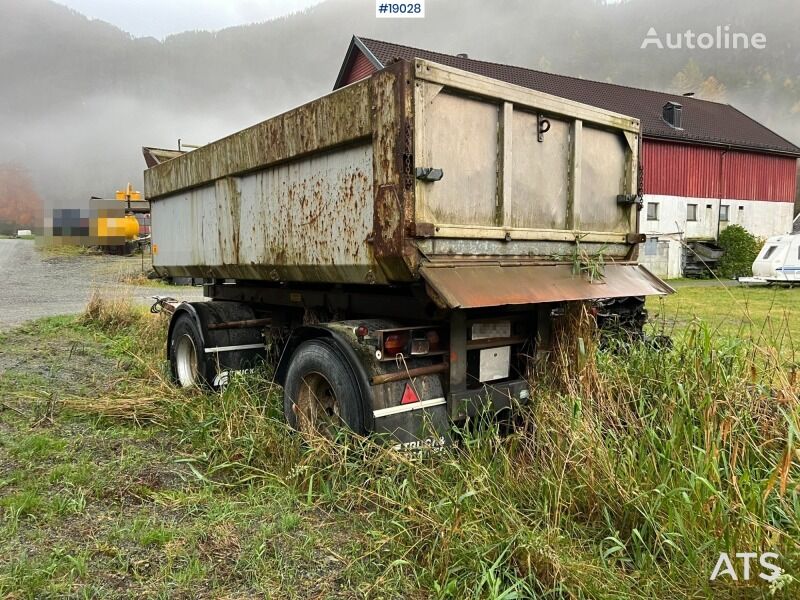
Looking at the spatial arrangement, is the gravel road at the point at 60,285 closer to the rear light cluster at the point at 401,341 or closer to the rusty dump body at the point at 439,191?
the rusty dump body at the point at 439,191

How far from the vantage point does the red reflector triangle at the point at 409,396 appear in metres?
3.34

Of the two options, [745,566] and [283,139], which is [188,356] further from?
[745,566]

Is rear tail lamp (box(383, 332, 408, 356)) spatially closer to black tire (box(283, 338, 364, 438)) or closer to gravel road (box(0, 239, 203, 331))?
black tire (box(283, 338, 364, 438))

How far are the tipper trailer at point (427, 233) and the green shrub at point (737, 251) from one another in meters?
28.1

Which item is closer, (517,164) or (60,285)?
(517,164)

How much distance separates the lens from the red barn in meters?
26.8

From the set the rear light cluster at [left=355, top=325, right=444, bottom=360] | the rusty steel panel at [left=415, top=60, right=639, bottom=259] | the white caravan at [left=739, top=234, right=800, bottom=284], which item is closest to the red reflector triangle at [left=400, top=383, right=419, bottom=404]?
the rear light cluster at [left=355, top=325, right=444, bottom=360]

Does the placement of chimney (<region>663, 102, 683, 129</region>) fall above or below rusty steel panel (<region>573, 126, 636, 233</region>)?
above

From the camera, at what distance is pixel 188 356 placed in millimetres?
5914

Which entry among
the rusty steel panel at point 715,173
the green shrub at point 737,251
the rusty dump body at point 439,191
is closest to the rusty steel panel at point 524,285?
the rusty dump body at point 439,191

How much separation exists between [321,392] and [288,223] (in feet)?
4.24

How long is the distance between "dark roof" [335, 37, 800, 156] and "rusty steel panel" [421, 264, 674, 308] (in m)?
19.8

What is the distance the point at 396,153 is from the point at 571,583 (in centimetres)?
223

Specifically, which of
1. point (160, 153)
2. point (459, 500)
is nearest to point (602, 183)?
point (459, 500)
